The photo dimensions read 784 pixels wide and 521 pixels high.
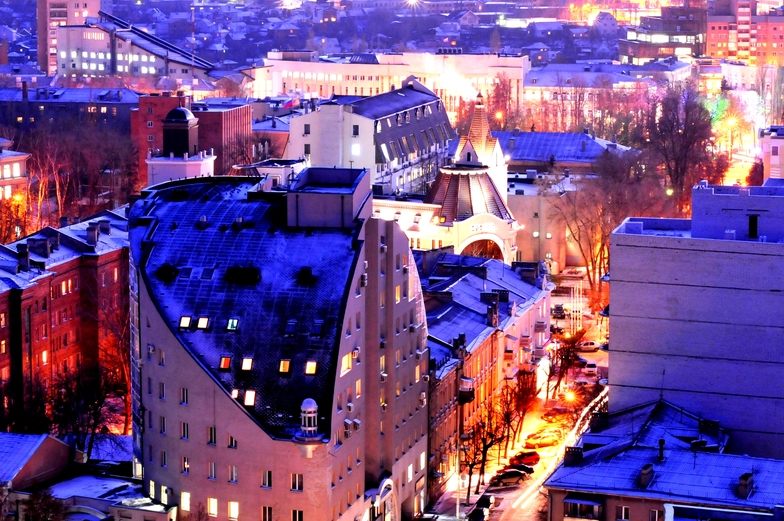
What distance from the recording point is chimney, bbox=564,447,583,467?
65812 millimetres

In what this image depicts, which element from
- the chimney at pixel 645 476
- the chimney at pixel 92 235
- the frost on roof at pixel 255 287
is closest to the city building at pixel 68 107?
the chimney at pixel 92 235

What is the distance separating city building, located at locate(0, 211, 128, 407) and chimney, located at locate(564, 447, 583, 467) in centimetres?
2606

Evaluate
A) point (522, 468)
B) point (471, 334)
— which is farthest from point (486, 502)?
point (471, 334)

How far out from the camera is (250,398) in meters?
67.3

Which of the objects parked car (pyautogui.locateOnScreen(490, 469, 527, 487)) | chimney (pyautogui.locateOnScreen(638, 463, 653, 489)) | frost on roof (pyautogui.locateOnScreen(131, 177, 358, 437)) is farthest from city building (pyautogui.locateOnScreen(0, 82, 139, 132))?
chimney (pyautogui.locateOnScreen(638, 463, 653, 489))

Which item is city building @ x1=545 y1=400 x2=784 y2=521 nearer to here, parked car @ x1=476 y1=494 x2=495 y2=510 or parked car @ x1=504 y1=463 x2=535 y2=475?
parked car @ x1=476 y1=494 x2=495 y2=510

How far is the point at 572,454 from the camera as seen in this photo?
65.9 metres

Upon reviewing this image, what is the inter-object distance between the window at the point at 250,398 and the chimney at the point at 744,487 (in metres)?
15.5

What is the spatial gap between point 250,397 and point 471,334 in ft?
68.4

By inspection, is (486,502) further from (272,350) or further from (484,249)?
(484,249)

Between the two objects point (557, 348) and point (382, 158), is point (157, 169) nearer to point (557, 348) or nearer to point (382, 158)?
point (382, 158)

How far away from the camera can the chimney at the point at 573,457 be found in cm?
6581

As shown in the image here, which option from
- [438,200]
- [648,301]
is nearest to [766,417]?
[648,301]

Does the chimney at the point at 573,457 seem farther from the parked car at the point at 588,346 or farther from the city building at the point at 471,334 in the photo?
the parked car at the point at 588,346
